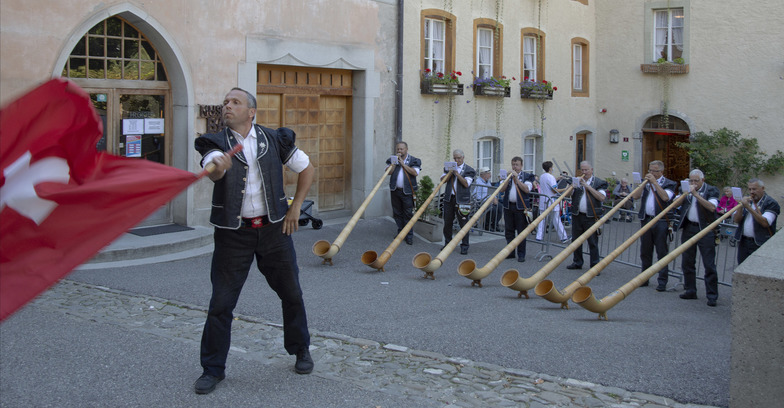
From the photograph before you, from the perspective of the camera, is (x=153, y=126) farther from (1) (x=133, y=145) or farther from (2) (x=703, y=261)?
(2) (x=703, y=261)

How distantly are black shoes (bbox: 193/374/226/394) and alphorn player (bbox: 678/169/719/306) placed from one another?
720 centimetres

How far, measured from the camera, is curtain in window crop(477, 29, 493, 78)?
1872 centimetres

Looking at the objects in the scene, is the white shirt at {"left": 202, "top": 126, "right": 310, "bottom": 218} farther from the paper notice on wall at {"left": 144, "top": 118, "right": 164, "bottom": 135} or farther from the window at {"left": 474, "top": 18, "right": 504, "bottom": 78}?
the window at {"left": 474, "top": 18, "right": 504, "bottom": 78}

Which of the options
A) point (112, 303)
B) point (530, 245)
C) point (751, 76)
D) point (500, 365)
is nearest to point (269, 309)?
point (112, 303)

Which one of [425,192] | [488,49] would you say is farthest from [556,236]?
[488,49]

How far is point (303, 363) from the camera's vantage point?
6012 mm

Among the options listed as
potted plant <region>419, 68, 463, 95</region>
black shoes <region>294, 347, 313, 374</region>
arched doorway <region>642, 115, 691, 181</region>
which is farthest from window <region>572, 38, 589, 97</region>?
black shoes <region>294, 347, 313, 374</region>

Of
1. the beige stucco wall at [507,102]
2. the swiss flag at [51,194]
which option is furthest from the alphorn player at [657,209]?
the swiss flag at [51,194]

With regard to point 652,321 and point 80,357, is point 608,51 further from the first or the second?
point 80,357

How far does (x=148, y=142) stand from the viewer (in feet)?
41.4

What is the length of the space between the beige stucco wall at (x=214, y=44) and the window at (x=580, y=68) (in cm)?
794

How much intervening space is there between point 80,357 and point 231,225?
1.90m

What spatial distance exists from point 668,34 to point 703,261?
12.9m

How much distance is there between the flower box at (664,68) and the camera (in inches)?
834
